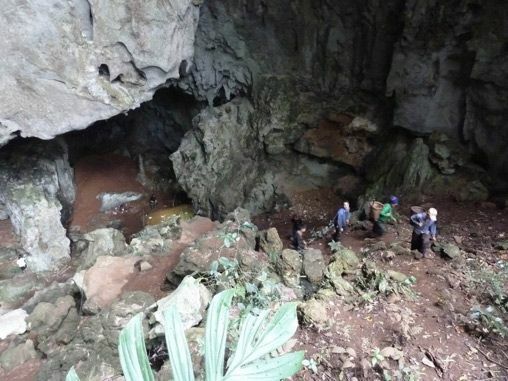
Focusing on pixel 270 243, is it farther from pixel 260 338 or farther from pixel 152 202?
pixel 152 202

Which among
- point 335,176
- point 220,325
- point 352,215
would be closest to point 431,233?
point 352,215

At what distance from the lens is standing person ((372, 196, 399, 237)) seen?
25.0 feet

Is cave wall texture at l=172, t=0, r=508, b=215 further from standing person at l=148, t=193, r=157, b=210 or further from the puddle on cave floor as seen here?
the puddle on cave floor

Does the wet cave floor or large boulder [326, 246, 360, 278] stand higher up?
large boulder [326, 246, 360, 278]

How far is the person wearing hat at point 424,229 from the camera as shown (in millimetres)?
6328

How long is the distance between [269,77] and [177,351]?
1300 cm

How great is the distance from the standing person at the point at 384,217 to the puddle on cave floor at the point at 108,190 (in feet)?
30.3

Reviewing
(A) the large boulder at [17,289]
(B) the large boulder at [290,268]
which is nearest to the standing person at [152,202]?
(A) the large boulder at [17,289]

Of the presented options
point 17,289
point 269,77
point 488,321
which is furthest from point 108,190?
point 488,321

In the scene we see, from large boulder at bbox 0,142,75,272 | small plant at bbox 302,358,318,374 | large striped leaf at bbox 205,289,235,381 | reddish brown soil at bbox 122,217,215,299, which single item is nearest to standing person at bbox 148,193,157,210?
large boulder at bbox 0,142,75,272

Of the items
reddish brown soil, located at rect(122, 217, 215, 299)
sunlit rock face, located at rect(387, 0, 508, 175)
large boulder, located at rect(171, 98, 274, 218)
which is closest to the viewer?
reddish brown soil, located at rect(122, 217, 215, 299)

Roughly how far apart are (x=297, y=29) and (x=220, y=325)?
509 inches

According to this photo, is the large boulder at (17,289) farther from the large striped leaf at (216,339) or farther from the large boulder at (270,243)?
the large striped leaf at (216,339)

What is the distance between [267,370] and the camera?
1.82 meters
